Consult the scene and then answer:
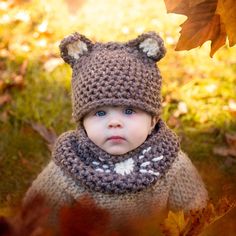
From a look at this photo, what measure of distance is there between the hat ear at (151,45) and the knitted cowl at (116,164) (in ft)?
0.76

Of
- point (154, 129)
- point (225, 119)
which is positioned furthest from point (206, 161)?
point (154, 129)

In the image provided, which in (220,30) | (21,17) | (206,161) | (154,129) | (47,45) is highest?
(21,17)

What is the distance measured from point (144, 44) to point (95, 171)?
379 millimetres

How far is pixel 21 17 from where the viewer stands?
283 cm

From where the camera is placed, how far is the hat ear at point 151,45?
1.35 metres

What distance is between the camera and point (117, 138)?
132 centimetres

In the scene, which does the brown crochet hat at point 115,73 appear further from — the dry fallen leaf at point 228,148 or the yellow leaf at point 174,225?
the dry fallen leaf at point 228,148

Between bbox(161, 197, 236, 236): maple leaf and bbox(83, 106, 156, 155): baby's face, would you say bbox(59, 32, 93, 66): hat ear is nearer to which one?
bbox(83, 106, 156, 155): baby's face

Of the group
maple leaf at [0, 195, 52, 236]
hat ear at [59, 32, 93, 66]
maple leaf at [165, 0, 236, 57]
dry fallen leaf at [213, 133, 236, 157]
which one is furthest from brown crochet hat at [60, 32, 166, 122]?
maple leaf at [0, 195, 52, 236]

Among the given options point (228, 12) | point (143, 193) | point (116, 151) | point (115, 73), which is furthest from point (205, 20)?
point (143, 193)

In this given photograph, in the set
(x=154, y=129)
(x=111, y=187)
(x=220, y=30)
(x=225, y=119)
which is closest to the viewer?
(x=220, y=30)

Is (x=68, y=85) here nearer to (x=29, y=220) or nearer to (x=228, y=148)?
(x=228, y=148)

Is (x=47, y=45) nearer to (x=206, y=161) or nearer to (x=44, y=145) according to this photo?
(x=44, y=145)

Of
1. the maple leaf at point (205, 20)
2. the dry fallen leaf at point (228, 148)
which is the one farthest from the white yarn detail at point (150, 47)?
the dry fallen leaf at point (228, 148)
